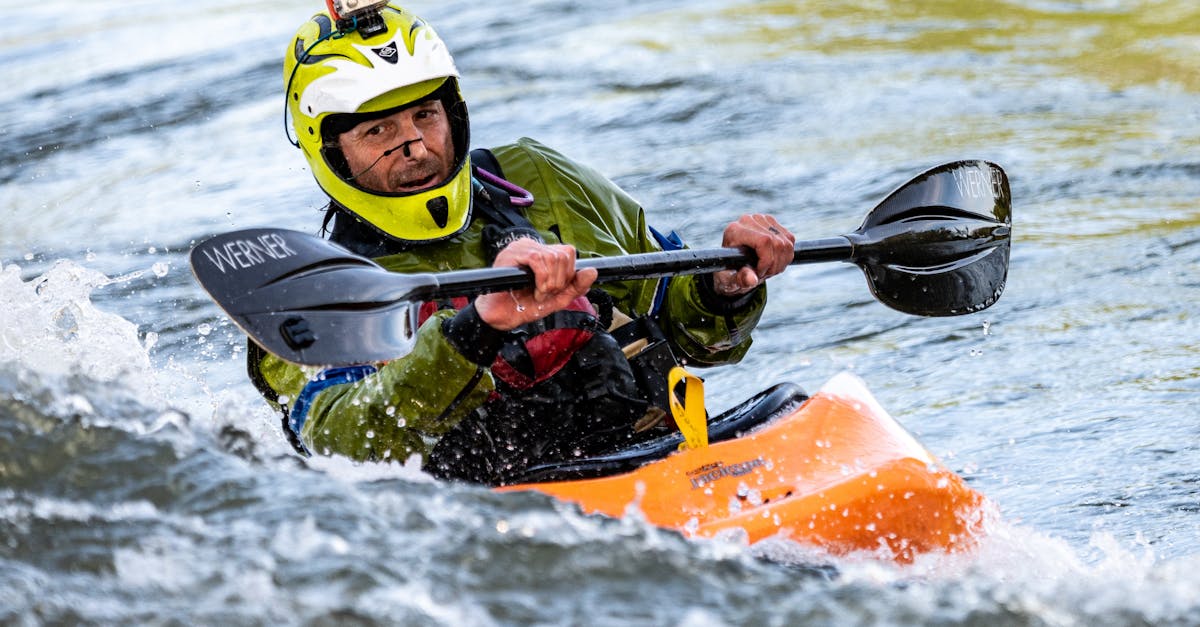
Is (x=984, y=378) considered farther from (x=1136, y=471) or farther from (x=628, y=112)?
(x=628, y=112)

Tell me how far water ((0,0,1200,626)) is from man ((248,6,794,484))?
0.47 feet

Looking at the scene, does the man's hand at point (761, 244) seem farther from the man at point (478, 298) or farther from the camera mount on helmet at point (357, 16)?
the camera mount on helmet at point (357, 16)

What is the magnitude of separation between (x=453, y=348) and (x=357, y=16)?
1.00m

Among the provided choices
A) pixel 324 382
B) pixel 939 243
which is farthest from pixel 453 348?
pixel 939 243

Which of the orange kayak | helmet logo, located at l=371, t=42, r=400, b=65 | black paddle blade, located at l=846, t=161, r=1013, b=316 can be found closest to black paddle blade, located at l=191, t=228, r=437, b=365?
the orange kayak

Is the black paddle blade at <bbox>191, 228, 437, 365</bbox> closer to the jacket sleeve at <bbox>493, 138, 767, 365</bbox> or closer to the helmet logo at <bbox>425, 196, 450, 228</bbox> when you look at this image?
the helmet logo at <bbox>425, 196, 450, 228</bbox>

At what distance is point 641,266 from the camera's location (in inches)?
118

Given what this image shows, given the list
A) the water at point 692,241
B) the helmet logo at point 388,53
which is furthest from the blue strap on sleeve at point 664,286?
the water at point 692,241

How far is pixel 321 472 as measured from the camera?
9.42ft

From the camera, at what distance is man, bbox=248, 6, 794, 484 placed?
2.89 meters

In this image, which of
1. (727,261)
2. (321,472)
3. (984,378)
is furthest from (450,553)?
(984,378)

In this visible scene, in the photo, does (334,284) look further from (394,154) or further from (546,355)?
(394,154)

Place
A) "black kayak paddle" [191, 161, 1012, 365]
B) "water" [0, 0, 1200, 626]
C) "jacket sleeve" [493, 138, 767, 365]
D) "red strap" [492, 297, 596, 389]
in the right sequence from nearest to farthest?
"water" [0, 0, 1200, 626] < "black kayak paddle" [191, 161, 1012, 365] < "red strap" [492, 297, 596, 389] < "jacket sleeve" [493, 138, 767, 365]

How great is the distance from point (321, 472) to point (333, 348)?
0.81ft
